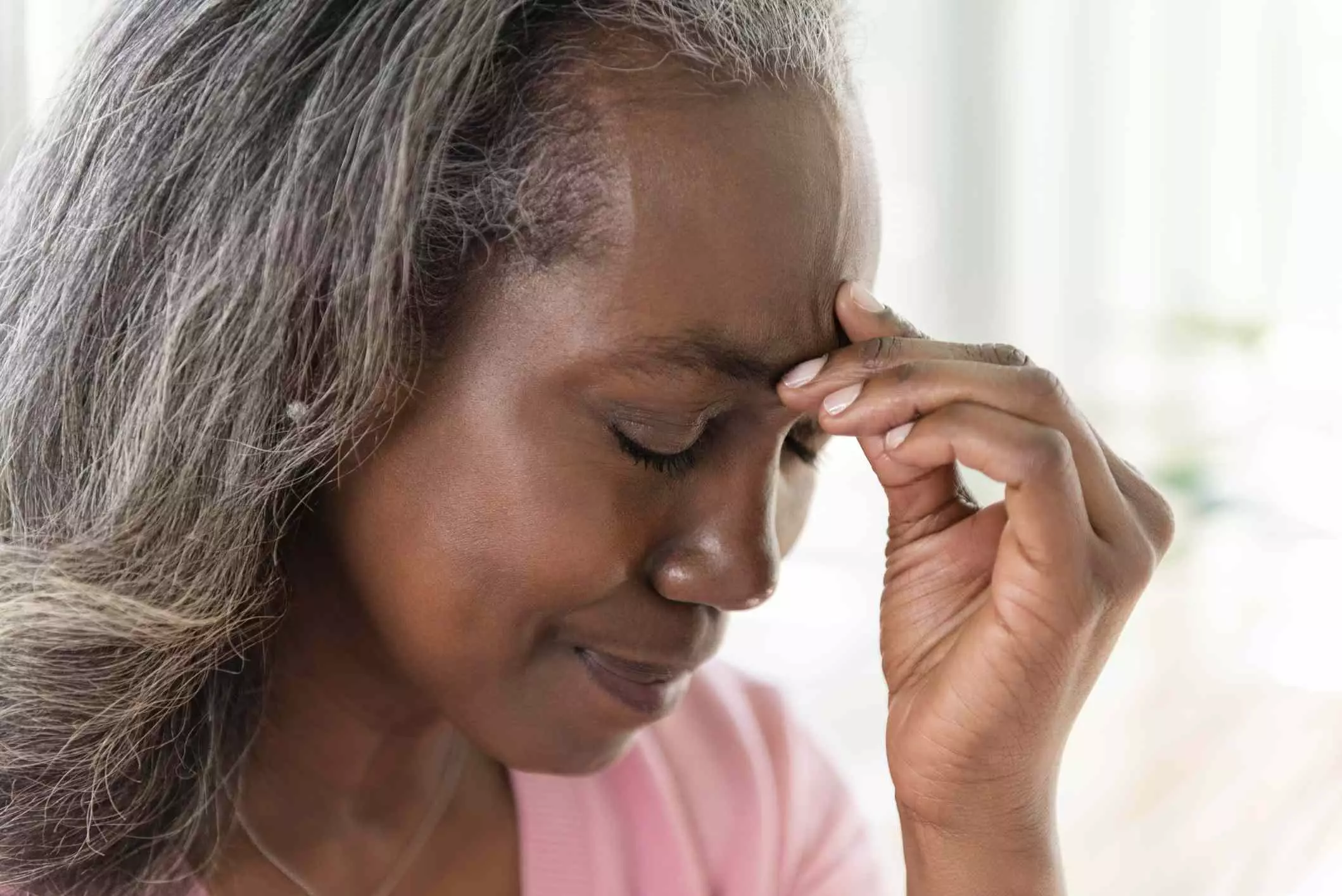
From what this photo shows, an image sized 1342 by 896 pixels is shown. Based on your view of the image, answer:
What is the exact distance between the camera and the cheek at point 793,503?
1.04 metres

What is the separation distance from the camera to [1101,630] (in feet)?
3.18

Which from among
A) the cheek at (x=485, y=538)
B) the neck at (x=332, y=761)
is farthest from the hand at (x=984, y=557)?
the neck at (x=332, y=761)

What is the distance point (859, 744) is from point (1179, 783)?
68cm

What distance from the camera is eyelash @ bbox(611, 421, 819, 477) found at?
2.84 feet

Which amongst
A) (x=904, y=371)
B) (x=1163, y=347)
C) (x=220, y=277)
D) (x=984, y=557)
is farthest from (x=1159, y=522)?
(x=1163, y=347)

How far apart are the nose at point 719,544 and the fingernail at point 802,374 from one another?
7 centimetres

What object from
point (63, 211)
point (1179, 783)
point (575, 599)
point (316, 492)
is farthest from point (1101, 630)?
point (1179, 783)

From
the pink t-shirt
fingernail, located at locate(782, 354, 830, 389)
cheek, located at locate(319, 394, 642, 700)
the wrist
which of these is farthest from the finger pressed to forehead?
the pink t-shirt

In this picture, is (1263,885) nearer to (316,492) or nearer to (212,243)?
(316,492)

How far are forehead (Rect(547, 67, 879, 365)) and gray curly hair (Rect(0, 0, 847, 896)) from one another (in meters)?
0.02

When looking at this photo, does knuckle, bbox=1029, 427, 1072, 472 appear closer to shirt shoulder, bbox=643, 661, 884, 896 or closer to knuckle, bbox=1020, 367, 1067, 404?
knuckle, bbox=1020, 367, 1067, 404

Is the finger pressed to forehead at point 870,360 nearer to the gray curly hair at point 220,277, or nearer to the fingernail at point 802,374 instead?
the fingernail at point 802,374

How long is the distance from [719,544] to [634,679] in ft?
0.45

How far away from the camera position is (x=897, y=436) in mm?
923
